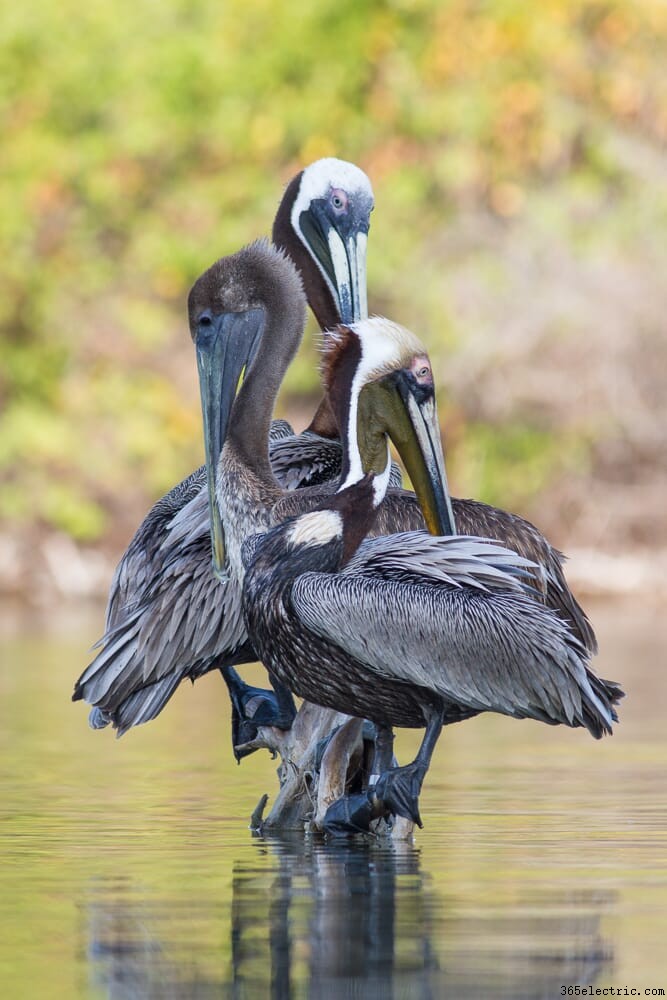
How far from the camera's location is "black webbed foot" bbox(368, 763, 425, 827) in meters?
5.81

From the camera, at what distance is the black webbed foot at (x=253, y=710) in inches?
265

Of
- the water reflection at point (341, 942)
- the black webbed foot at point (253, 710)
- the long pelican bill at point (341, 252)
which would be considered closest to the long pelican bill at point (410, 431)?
the black webbed foot at point (253, 710)

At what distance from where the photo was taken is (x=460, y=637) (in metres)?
5.76

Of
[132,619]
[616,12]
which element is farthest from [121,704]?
[616,12]

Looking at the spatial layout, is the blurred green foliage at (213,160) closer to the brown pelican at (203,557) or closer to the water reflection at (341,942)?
the brown pelican at (203,557)

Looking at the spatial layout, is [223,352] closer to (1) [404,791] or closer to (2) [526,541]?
(2) [526,541]

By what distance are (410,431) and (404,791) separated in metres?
1.14

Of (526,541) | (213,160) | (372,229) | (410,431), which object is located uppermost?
(213,160)

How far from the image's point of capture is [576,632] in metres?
6.62

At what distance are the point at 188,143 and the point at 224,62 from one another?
3.63 feet

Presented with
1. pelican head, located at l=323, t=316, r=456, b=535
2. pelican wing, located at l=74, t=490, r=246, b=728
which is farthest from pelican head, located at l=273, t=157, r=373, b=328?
pelican wing, located at l=74, t=490, r=246, b=728

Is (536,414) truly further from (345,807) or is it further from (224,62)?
(345,807)

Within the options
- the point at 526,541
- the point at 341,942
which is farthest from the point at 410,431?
the point at 341,942

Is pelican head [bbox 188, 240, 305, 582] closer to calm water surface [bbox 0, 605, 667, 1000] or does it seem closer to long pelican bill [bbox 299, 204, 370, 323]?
long pelican bill [bbox 299, 204, 370, 323]
